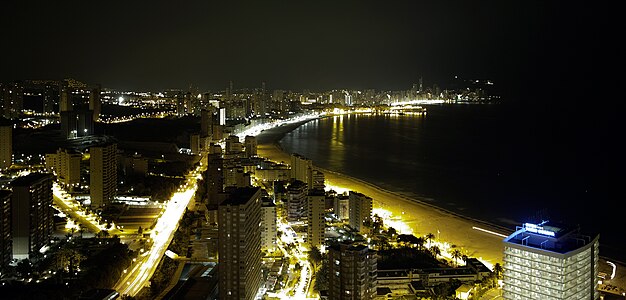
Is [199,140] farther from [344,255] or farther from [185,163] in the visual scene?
[344,255]

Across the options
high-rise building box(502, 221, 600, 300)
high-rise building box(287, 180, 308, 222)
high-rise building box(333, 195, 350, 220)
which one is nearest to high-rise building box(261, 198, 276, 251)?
high-rise building box(287, 180, 308, 222)

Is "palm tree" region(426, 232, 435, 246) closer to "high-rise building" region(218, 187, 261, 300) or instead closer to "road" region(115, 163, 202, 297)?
"high-rise building" region(218, 187, 261, 300)

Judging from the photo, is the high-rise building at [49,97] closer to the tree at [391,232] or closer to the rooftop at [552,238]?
the tree at [391,232]

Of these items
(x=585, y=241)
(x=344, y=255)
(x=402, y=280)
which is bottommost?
(x=402, y=280)

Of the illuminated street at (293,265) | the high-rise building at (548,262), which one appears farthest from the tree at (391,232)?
the high-rise building at (548,262)

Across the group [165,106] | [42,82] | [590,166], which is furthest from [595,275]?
[165,106]

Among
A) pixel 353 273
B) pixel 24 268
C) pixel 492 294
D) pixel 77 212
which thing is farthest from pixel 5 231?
pixel 492 294

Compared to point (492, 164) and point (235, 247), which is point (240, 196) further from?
point (492, 164)
